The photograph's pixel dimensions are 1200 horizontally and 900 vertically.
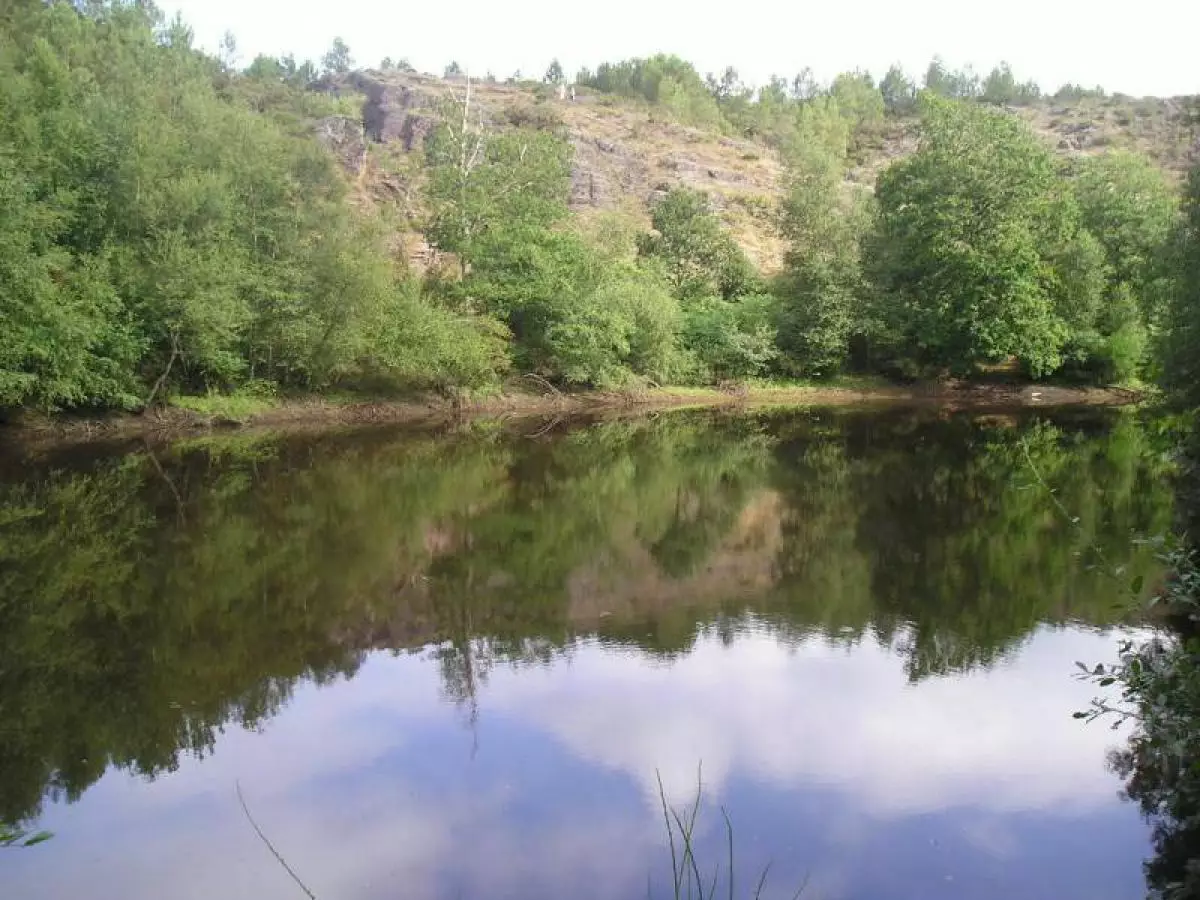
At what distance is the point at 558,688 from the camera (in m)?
10.2

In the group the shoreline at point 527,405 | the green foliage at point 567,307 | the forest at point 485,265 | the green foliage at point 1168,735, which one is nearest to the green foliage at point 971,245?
the forest at point 485,265

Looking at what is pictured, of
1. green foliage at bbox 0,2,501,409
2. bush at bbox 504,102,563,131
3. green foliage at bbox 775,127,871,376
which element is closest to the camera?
green foliage at bbox 0,2,501,409

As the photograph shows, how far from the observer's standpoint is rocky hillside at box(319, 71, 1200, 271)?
77.3 metres

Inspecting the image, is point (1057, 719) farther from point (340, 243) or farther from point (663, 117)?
point (663, 117)

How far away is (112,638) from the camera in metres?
11.8

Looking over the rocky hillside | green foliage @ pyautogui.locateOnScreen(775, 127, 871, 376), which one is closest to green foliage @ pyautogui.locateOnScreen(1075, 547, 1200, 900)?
green foliage @ pyautogui.locateOnScreen(775, 127, 871, 376)

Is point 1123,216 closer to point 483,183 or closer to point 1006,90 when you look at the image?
point 483,183

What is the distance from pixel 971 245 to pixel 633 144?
54.9 metres

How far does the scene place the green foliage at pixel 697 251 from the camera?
5503 cm

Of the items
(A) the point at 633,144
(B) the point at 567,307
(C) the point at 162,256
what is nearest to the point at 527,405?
(B) the point at 567,307

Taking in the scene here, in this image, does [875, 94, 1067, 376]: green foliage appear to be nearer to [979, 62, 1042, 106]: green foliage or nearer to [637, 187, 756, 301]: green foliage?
[637, 187, 756, 301]: green foliage

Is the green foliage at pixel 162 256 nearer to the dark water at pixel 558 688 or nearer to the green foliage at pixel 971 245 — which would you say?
the dark water at pixel 558 688

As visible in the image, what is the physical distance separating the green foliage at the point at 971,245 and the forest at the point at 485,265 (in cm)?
15

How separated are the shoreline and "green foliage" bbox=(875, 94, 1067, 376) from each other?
192cm
